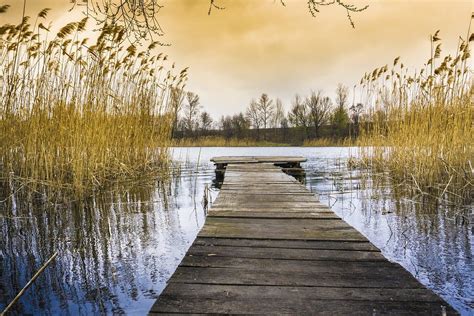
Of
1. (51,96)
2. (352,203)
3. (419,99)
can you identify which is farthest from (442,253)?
(51,96)

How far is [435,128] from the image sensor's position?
14.0 ft

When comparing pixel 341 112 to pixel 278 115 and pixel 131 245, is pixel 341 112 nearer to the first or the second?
pixel 278 115

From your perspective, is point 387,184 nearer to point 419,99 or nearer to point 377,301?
point 419,99

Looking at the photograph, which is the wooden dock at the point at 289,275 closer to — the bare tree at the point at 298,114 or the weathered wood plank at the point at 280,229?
the weathered wood plank at the point at 280,229

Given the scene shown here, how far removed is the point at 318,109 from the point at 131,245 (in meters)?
33.4

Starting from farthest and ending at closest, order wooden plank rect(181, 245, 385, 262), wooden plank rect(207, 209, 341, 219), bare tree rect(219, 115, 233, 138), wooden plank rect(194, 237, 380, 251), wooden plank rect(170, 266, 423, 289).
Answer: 1. bare tree rect(219, 115, 233, 138)
2. wooden plank rect(207, 209, 341, 219)
3. wooden plank rect(194, 237, 380, 251)
4. wooden plank rect(181, 245, 385, 262)
5. wooden plank rect(170, 266, 423, 289)

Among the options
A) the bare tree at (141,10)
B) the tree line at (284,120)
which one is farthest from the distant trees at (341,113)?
the bare tree at (141,10)

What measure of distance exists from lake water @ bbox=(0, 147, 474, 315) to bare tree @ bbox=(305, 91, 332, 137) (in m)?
30.8

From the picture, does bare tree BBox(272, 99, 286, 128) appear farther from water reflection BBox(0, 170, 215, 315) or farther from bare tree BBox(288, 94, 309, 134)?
water reflection BBox(0, 170, 215, 315)

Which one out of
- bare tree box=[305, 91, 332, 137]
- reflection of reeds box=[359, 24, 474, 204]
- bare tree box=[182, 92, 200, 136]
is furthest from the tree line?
reflection of reeds box=[359, 24, 474, 204]

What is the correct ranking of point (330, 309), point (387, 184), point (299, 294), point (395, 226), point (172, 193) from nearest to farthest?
point (330, 309) → point (299, 294) → point (395, 226) → point (172, 193) → point (387, 184)

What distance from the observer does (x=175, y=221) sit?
3.16m

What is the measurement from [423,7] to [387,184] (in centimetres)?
283

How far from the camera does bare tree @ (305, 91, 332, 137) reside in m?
34.2
